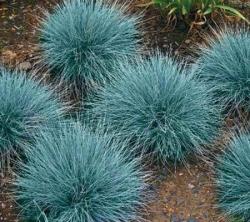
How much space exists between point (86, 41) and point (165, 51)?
24.4 inches

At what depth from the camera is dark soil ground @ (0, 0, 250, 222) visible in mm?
3449

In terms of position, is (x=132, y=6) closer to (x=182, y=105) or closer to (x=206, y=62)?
(x=206, y=62)

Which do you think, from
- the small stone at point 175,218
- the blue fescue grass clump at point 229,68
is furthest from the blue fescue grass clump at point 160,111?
the small stone at point 175,218

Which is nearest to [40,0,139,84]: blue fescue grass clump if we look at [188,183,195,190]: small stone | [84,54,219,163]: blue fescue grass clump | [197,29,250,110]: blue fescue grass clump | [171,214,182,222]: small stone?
[84,54,219,163]: blue fescue grass clump

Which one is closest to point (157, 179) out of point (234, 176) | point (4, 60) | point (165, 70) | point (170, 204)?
point (170, 204)

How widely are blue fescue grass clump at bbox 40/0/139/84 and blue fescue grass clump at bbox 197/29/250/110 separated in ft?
1.80

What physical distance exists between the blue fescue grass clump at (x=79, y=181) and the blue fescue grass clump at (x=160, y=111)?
0.24 meters

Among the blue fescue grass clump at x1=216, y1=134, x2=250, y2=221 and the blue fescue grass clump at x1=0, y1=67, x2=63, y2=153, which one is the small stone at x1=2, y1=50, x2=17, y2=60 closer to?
the blue fescue grass clump at x1=0, y1=67, x2=63, y2=153

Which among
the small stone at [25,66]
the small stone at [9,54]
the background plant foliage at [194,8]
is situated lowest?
the small stone at [25,66]

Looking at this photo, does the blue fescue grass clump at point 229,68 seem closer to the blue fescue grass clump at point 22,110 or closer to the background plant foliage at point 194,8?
the background plant foliage at point 194,8

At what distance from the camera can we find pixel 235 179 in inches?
134

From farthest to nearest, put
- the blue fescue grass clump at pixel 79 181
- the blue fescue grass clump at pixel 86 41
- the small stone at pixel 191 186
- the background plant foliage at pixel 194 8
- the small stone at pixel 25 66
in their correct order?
the background plant foliage at pixel 194 8, the small stone at pixel 25 66, the blue fescue grass clump at pixel 86 41, the small stone at pixel 191 186, the blue fescue grass clump at pixel 79 181

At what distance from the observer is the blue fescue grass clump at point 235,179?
334 centimetres

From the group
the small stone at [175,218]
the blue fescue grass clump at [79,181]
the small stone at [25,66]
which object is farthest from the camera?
the small stone at [25,66]
